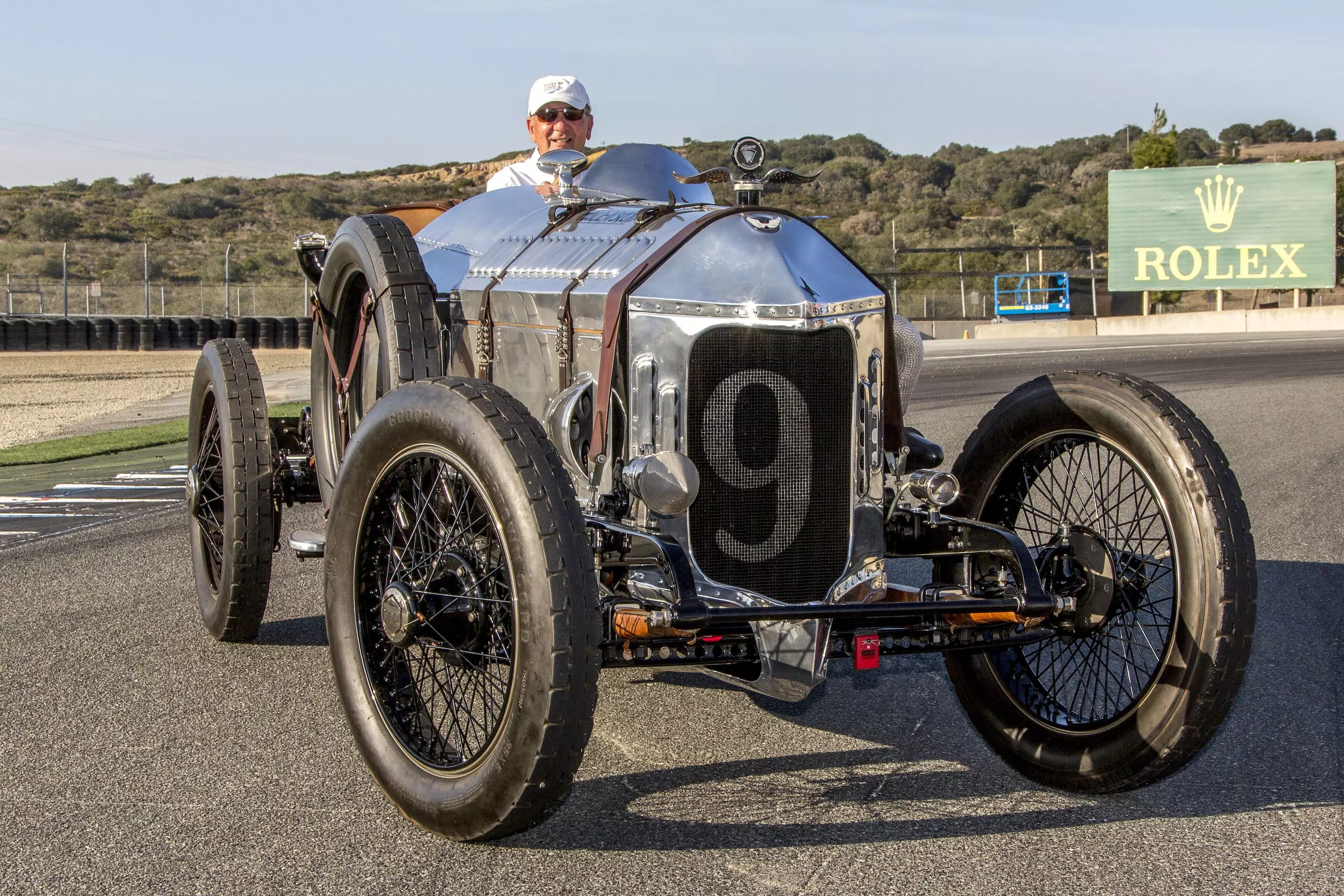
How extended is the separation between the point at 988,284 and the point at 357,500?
52.4 meters

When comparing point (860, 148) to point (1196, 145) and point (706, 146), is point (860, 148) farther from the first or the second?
point (706, 146)

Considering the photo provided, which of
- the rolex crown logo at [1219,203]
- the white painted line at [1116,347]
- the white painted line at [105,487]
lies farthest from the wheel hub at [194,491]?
the rolex crown logo at [1219,203]

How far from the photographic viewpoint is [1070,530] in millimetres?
4113

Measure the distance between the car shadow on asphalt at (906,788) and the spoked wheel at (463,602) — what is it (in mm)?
357

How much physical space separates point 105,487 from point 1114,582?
8854 mm

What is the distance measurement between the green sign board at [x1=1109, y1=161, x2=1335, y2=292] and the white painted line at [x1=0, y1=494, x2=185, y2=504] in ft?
148

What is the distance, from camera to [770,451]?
3.97 meters

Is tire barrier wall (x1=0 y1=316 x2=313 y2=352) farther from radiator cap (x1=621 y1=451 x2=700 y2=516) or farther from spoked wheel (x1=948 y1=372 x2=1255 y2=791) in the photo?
radiator cap (x1=621 y1=451 x2=700 y2=516)

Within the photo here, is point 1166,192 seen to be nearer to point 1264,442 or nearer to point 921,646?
point 1264,442

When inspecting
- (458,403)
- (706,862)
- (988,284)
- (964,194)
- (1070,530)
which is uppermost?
(964,194)

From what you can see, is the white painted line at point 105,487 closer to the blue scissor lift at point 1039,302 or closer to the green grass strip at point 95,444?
the green grass strip at point 95,444

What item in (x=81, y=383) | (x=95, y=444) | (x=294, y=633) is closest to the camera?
(x=294, y=633)

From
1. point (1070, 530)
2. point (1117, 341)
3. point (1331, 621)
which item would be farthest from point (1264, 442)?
point (1117, 341)

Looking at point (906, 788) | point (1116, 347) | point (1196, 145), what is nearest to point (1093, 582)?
point (906, 788)
